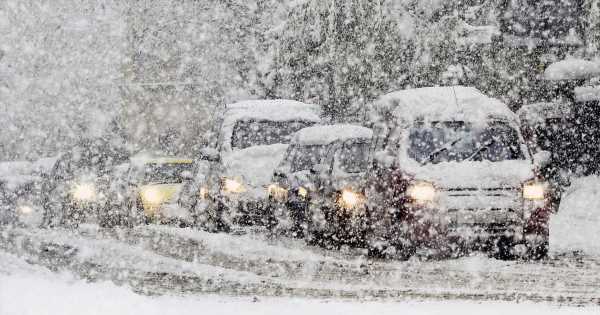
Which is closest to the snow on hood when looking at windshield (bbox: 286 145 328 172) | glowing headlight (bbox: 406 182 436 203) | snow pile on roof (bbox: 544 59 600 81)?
windshield (bbox: 286 145 328 172)

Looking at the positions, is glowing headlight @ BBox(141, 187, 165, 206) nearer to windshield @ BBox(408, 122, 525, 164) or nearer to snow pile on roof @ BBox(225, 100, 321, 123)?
snow pile on roof @ BBox(225, 100, 321, 123)

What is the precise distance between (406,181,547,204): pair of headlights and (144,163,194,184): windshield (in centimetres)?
669

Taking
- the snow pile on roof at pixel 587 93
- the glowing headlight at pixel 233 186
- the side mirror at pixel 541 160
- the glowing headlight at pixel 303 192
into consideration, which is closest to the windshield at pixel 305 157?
the glowing headlight at pixel 303 192

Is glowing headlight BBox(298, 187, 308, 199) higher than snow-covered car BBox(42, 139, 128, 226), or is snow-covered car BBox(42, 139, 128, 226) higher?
glowing headlight BBox(298, 187, 308, 199)

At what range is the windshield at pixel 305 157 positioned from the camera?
13688mm

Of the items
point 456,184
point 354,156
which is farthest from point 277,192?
point 456,184

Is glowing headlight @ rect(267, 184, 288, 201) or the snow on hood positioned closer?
glowing headlight @ rect(267, 184, 288, 201)

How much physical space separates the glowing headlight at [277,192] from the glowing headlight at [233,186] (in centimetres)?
51

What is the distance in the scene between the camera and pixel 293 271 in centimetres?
984

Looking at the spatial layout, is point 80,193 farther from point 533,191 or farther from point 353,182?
point 533,191

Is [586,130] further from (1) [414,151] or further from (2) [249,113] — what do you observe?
(1) [414,151]

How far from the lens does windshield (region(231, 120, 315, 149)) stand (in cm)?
1552

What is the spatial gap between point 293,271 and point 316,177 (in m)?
3.09

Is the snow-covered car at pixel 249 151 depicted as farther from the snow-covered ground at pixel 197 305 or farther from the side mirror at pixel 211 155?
the snow-covered ground at pixel 197 305
